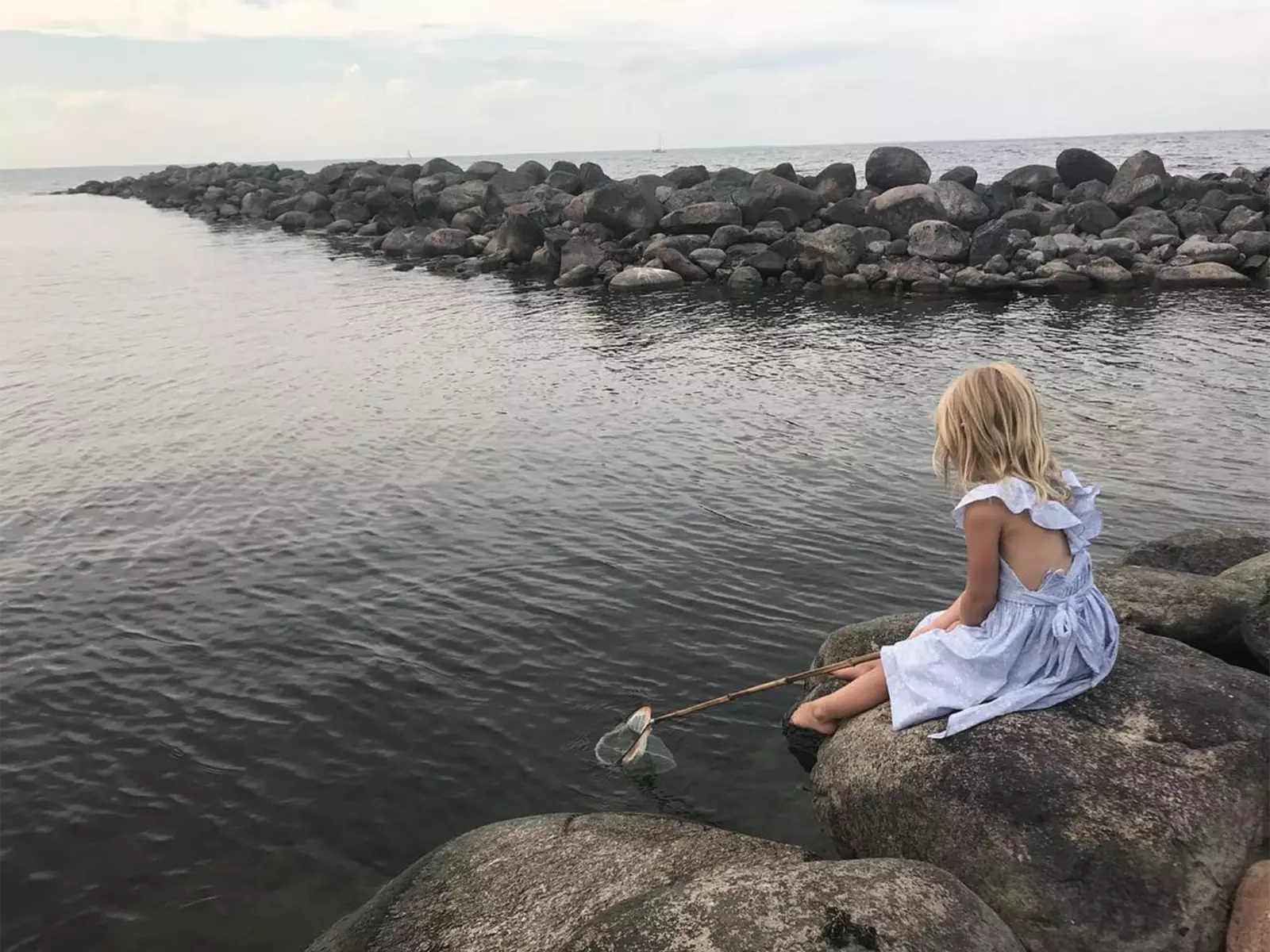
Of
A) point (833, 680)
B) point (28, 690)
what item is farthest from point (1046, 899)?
point (28, 690)

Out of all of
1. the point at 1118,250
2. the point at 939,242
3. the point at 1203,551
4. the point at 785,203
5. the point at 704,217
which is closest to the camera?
the point at 1203,551

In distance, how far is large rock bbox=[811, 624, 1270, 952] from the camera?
5012 millimetres

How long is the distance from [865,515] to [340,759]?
7.52 metres

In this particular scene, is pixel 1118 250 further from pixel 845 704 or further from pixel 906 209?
pixel 845 704

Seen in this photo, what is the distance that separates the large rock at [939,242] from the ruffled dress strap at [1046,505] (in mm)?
29960

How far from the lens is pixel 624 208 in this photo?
131 ft

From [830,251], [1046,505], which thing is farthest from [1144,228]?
[1046,505]

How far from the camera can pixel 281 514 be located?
44.4 feet

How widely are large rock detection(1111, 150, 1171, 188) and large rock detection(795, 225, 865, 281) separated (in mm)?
11881

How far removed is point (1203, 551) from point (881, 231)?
91.3 ft

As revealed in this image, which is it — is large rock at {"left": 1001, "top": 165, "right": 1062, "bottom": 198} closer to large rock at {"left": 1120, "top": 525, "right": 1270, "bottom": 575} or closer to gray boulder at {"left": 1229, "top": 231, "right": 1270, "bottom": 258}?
gray boulder at {"left": 1229, "top": 231, "right": 1270, "bottom": 258}

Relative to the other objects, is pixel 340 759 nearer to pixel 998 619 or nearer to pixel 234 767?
pixel 234 767

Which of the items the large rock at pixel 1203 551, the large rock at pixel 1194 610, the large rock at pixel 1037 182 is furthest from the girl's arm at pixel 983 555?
the large rock at pixel 1037 182

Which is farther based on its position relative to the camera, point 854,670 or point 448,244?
point 448,244
